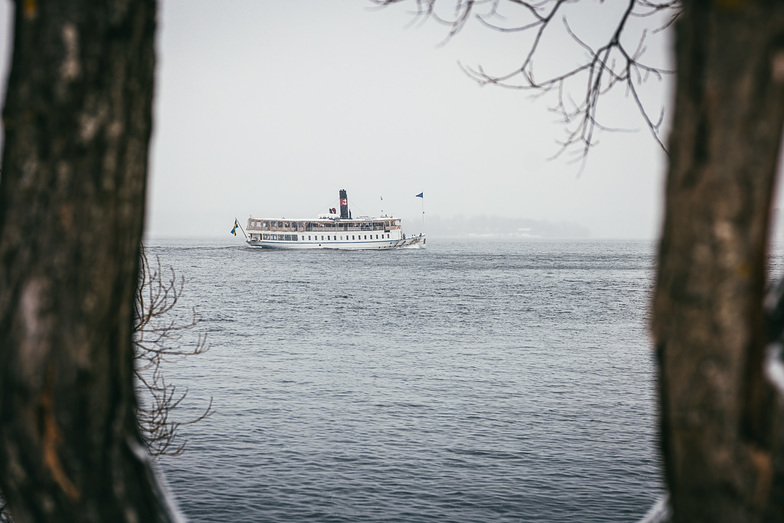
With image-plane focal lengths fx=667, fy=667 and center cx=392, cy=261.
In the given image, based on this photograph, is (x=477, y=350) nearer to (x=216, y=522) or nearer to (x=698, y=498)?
(x=216, y=522)

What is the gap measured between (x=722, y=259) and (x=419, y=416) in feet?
57.7

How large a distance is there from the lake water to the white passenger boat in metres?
59.6

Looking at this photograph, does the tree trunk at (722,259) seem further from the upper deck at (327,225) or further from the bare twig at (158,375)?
the upper deck at (327,225)

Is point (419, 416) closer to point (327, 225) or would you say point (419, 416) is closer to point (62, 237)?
point (62, 237)

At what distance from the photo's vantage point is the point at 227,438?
16.3 m

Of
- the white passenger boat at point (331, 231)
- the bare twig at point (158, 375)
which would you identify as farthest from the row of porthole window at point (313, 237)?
the bare twig at point (158, 375)

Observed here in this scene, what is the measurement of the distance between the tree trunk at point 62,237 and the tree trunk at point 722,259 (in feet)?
3.83

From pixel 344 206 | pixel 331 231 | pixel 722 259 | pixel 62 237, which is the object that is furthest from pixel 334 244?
pixel 722 259

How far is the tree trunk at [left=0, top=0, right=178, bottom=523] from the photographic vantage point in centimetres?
138

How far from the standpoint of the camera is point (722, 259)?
1252 mm

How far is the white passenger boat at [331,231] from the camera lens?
101m

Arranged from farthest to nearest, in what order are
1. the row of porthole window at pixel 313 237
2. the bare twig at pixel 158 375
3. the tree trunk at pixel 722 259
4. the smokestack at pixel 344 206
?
the row of porthole window at pixel 313 237, the smokestack at pixel 344 206, the bare twig at pixel 158 375, the tree trunk at pixel 722 259

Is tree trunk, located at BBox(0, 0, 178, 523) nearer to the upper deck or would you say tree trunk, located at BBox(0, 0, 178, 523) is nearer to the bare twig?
the bare twig

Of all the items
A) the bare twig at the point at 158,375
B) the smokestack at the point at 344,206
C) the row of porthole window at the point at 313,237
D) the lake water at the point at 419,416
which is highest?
the smokestack at the point at 344,206
